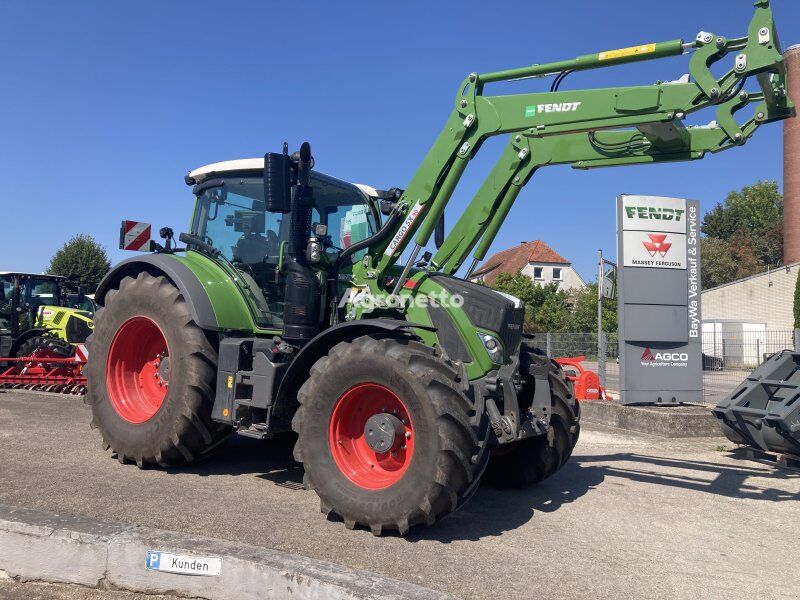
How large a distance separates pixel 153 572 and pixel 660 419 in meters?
7.79

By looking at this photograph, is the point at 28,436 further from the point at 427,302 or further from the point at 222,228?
the point at 427,302

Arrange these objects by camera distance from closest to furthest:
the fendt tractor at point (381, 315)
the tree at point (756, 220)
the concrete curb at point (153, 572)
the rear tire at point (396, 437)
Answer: the concrete curb at point (153, 572) < the rear tire at point (396, 437) < the fendt tractor at point (381, 315) < the tree at point (756, 220)

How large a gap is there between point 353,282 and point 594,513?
2752 mm

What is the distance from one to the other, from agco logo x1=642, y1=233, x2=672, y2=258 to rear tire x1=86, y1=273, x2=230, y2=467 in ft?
24.9

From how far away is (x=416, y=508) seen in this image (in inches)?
169

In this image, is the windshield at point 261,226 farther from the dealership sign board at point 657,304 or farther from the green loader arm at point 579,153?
the dealership sign board at point 657,304

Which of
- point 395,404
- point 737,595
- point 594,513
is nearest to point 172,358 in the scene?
point 395,404

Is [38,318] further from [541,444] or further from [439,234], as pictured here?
[541,444]

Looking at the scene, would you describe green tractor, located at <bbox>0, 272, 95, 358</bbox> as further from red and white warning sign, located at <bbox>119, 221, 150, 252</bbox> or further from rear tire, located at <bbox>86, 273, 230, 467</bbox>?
rear tire, located at <bbox>86, 273, 230, 467</bbox>

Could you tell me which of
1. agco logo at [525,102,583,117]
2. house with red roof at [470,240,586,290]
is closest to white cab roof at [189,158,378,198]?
agco logo at [525,102,583,117]

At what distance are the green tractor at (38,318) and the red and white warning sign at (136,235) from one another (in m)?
4.74

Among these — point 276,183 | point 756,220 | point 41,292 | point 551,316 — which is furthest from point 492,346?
point 756,220

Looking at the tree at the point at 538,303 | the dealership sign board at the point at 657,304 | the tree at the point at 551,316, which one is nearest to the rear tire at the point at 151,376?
the dealership sign board at the point at 657,304

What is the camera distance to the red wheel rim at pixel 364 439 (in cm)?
477
